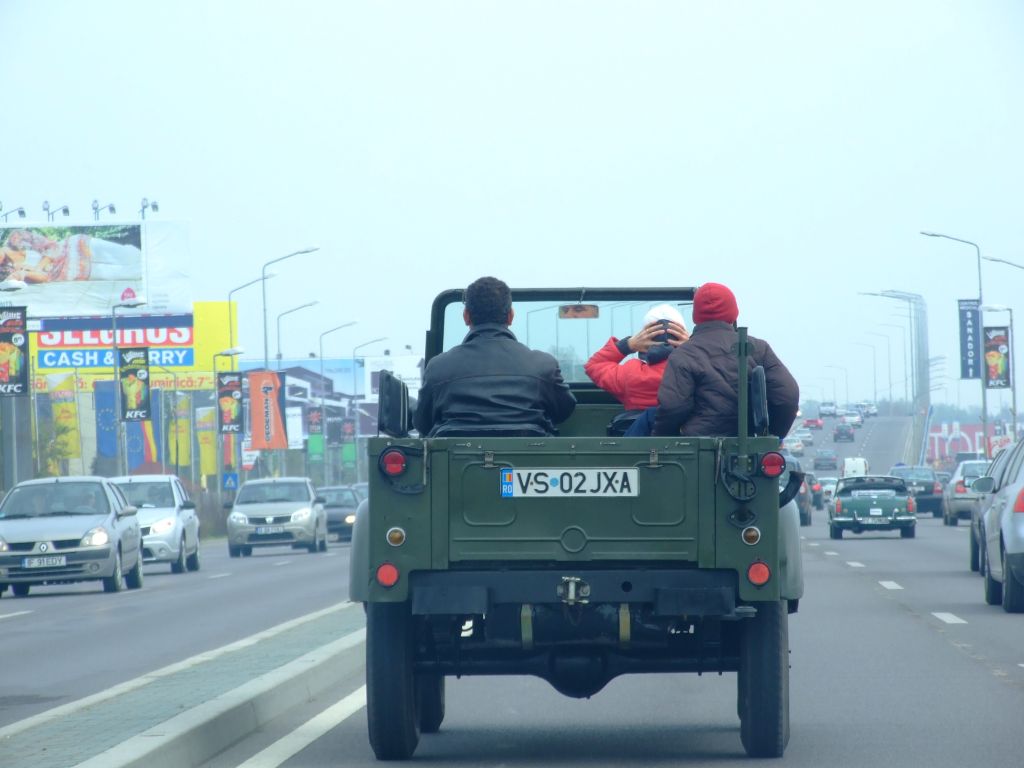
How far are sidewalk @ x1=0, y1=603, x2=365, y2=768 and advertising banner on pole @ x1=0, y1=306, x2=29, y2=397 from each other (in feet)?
106

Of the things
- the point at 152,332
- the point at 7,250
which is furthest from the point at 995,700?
the point at 152,332

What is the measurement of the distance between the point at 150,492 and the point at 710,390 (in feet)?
87.7

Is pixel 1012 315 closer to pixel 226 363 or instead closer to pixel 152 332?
pixel 152 332

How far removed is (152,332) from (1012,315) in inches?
1890

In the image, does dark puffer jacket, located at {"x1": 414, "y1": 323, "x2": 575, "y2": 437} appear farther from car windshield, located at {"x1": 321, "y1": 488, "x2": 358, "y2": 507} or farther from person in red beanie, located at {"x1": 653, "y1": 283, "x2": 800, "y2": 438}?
car windshield, located at {"x1": 321, "y1": 488, "x2": 358, "y2": 507}

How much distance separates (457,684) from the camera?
1233cm

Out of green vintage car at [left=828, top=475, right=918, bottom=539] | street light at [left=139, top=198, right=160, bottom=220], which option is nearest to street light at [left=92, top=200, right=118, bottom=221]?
street light at [left=139, top=198, right=160, bottom=220]

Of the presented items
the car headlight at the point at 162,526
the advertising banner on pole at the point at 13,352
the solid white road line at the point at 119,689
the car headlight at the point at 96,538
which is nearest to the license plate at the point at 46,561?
the car headlight at the point at 96,538

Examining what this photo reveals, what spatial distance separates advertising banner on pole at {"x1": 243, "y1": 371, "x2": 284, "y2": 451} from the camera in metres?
75.3

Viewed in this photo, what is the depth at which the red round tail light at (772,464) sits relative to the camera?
754 cm

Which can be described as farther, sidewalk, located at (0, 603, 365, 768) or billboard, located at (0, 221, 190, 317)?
billboard, located at (0, 221, 190, 317)

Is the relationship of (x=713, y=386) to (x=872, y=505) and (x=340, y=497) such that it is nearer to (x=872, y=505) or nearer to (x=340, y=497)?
(x=872, y=505)

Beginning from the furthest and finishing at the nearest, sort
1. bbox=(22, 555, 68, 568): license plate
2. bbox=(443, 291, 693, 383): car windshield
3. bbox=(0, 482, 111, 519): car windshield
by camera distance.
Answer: bbox=(0, 482, 111, 519): car windshield, bbox=(22, 555, 68, 568): license plate, bbox=(443, 291, 693, 383): car windshield

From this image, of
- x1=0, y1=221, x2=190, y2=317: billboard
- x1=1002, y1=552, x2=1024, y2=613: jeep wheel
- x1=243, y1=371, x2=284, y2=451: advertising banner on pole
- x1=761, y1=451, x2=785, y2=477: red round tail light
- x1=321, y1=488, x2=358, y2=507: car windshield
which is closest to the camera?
x1=761, y1=451, x2=785, y2=477: red round tail light
